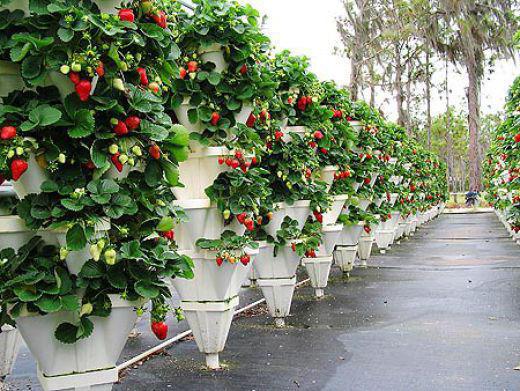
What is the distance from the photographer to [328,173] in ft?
22.3

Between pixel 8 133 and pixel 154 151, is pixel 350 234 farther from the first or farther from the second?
pixel 8 133

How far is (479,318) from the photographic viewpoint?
5949mm

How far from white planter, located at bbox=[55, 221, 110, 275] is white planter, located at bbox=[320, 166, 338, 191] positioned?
14.4 ft

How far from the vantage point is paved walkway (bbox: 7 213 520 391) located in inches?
161

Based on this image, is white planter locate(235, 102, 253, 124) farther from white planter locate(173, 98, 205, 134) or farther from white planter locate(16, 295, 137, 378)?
white planter locate(16, 295, 137, 378)

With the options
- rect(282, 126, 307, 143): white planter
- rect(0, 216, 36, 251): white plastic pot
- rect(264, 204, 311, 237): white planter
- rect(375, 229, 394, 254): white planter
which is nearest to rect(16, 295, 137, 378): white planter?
rect(0, 216, 36, 251): white plastic pot

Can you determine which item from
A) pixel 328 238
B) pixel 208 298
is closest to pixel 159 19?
pixel 208 298

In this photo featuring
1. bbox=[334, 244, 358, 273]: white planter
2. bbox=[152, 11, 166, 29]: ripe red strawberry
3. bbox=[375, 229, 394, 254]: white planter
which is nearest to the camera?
bbox=[152, 11, 166, 29]: ripe red strawberry

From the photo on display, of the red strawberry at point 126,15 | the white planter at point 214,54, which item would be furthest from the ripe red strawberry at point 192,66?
the red strawberry at point 126,15

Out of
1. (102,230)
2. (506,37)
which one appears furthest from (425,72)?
(102,230)

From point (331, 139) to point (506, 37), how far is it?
2125 centimetres

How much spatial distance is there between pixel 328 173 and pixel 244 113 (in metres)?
A: 2.62

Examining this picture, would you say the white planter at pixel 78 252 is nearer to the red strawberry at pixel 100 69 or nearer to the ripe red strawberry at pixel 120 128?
the ripe red strawberry at pixel 120 128

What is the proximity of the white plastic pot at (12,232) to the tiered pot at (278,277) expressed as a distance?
324 cm
